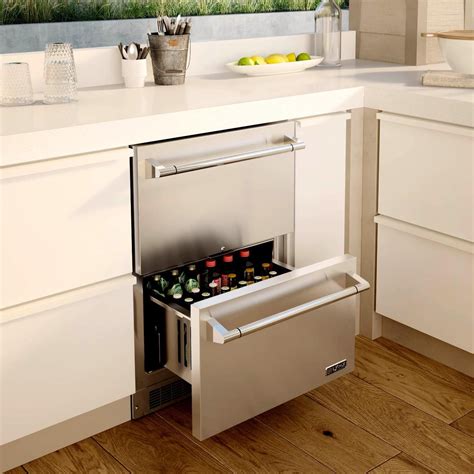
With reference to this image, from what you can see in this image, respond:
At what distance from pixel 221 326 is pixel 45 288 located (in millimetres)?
392

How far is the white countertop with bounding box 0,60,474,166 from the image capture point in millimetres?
1746

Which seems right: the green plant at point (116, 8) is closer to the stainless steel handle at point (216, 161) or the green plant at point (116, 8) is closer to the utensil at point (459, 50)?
the utensil at point (459, 50)

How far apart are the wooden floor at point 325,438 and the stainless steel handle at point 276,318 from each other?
1.14 feet

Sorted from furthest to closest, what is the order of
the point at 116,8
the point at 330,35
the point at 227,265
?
the point at 116,8 → the point at 330,35 → the point at 227,265

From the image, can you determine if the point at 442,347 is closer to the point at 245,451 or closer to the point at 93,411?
the point at 245,451

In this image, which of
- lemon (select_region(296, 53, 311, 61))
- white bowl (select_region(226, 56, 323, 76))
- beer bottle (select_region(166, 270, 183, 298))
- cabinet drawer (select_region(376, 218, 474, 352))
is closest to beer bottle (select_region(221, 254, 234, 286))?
beer bottle (select_region(166, 270, 183, 298))

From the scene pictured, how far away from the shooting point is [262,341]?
6.11 feet

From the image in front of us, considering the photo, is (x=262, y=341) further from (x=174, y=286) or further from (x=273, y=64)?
(x=273, y=64)

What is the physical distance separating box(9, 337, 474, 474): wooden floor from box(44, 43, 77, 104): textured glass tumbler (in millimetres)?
828

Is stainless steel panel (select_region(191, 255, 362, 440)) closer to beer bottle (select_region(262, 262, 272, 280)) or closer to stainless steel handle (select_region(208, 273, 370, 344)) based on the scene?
stainless steel handle (select_region(208, 273, 370, 344))

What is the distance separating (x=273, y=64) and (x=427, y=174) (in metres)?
0.60

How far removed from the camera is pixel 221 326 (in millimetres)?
1743

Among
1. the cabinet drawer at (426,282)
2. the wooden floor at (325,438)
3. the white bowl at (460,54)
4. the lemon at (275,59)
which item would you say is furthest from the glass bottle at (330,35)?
the wooden floor at (325,438)

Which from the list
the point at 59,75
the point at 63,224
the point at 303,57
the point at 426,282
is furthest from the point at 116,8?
the point at 426,282
